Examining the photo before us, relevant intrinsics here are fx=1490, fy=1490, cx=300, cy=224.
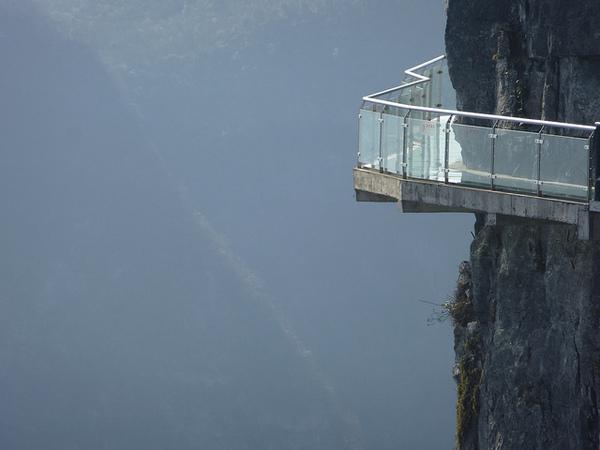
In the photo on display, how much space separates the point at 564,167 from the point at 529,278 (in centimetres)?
137

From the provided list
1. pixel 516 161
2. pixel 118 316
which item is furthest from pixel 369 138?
pixel 118 316

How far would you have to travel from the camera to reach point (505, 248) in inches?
547

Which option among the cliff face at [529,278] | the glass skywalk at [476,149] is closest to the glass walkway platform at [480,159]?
the glass skywalk at [476,149]

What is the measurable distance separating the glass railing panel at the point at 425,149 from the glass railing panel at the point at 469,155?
0.44ft

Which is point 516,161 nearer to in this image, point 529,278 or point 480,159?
point 480,159

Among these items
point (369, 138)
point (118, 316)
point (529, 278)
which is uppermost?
point (369, 138)

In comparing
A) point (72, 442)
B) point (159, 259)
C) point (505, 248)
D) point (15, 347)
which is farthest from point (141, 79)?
point (505, 248)

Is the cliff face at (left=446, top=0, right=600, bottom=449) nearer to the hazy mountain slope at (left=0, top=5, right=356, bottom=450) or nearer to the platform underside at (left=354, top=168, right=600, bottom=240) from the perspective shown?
the platform underside at (left=354, top=168, right=600, bottom=240)

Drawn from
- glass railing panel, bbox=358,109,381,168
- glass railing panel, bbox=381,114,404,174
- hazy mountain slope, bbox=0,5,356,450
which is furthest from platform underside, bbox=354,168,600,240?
hazy mountain slope, bbox=0,5,356,450

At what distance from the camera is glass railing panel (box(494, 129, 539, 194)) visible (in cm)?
1279

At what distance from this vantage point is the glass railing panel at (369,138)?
601 inches

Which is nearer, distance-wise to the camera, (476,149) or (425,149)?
(476,149)

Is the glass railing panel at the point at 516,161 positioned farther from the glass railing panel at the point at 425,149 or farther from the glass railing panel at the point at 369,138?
the glass railing panel at the point at 369,138

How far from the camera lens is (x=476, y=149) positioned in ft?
44.1
